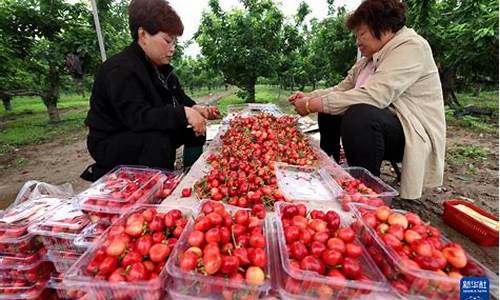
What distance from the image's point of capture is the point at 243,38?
34.8 feet

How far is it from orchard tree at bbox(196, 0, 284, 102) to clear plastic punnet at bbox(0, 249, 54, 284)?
10276 millimetres

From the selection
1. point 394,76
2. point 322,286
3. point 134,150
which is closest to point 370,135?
point 394,76

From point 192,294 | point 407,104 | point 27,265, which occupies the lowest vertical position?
point 27,265

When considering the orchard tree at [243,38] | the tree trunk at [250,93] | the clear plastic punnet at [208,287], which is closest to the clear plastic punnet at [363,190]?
the clear plastic punnet at [208,287]

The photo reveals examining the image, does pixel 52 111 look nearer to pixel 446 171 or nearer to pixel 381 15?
pixel 381 15

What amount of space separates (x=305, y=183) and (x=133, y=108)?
1.19 meters

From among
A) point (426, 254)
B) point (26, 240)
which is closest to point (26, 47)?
point (26, 240)

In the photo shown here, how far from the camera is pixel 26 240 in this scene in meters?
1.17

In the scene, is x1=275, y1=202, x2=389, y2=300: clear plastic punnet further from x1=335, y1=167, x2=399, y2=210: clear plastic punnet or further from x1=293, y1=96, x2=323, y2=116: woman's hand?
x1=293, y1=96, x2=323, y2=116: woman's hand

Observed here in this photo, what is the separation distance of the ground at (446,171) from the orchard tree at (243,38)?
21.0ft

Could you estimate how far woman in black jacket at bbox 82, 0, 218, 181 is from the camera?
1.79 metres

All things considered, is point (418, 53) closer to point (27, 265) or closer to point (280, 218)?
point (280, 218)

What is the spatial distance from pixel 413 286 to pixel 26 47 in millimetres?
10194

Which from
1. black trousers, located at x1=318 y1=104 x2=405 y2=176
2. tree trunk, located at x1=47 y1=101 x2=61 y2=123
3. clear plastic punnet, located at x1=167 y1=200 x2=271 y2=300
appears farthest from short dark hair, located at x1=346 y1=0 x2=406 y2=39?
tree trunk, located at x1=47 y1=101 x2=61 y2=123
